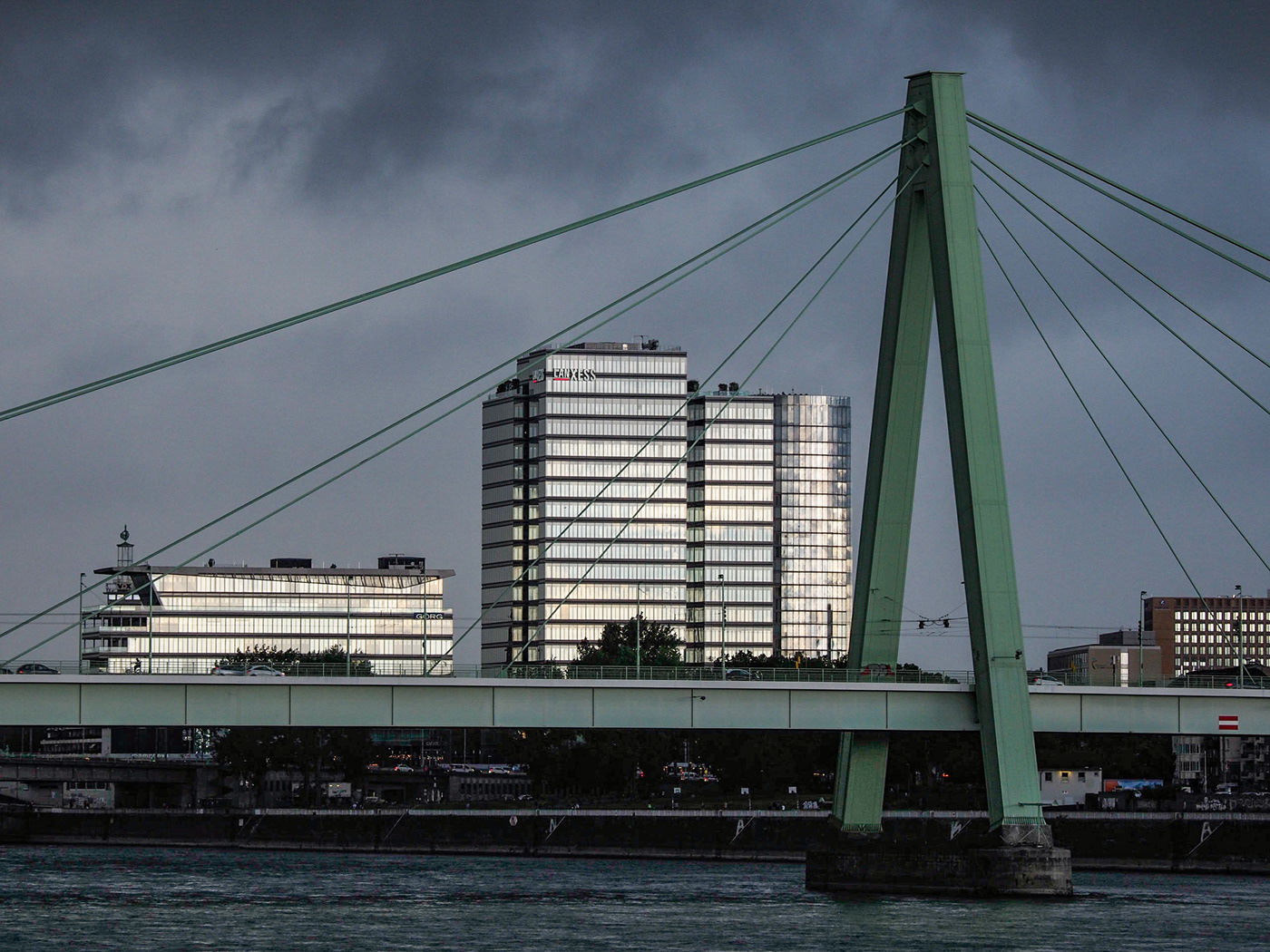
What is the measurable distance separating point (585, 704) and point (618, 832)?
55.9 m

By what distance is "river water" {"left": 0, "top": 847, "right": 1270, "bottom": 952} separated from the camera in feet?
197

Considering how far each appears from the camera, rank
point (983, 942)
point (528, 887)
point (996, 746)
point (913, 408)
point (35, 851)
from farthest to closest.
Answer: point (35, 851), point (528, 887), point (913, 408), point (996, 746), point (983, 942)

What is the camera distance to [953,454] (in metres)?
67.7

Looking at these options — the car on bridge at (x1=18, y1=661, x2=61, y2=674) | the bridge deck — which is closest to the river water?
the bridge deck

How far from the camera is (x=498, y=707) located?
71750mm

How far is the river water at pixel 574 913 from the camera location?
6012 centimetres

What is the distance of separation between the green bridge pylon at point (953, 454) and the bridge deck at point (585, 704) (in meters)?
2.60

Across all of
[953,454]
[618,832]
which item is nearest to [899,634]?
[953,454]

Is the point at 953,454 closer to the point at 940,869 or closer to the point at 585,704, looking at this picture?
the point at 940,869

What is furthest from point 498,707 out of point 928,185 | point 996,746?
point 928,185

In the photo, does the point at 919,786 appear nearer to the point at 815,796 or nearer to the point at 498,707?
the point at 815,796

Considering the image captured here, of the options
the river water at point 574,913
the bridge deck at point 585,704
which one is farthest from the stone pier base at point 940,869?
the bridge deck at point 585,704

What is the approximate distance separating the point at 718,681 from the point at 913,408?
1157 centimetres

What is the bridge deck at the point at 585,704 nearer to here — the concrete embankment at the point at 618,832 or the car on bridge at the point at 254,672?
the car on bridge at the point at 254,672
